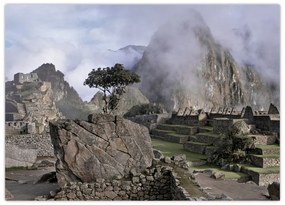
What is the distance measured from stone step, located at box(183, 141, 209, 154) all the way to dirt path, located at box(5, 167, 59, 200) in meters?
13.0

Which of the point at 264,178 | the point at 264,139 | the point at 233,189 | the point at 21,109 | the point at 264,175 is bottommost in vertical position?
the point at 264,178

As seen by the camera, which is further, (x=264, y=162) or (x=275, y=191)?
(x=264, y=162)

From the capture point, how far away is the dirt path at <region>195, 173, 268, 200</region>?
13269 mm

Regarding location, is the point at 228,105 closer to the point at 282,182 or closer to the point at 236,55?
the point at 236,55

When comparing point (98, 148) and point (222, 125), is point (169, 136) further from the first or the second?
point (98, 148)

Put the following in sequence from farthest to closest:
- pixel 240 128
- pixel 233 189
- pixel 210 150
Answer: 1. pixel 210 150
2. pixel 240 128
3. pixel 233 189

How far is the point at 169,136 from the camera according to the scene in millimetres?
36562

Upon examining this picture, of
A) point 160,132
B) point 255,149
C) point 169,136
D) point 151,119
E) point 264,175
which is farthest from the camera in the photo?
point 151,119

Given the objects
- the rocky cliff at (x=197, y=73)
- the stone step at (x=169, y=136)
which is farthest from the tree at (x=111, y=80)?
the stone step at (x=169, y=136)

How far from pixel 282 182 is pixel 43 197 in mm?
6926

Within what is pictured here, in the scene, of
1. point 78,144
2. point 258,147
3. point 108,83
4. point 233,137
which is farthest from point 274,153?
point 78,144

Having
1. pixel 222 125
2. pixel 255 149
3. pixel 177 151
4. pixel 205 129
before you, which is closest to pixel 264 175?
pixel 255 149

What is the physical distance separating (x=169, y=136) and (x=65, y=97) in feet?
31.8

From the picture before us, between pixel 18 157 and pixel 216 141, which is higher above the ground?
pixel 216 141
